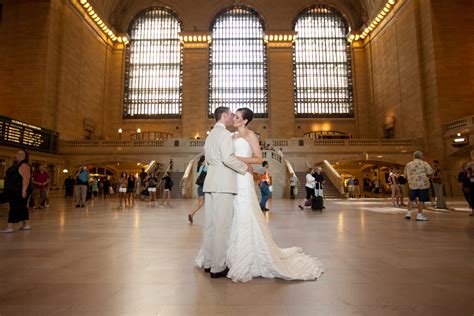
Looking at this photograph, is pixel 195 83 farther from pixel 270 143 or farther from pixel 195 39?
pixel 270 143

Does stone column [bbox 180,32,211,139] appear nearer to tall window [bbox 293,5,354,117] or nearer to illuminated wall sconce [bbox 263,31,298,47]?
illuminated wall sconce [bbox 263,31,298,47]

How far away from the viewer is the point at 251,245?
118 inches

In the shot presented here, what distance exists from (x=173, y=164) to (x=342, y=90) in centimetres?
2088

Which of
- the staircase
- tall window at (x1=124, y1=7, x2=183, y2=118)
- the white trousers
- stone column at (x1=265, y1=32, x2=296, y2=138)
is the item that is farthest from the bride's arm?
tall window at (x1=124, y1=7, x2=183, y2=118)

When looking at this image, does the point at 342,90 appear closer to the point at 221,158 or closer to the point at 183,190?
the point at 183,190

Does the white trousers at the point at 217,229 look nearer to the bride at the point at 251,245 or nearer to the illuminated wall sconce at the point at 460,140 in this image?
the bride at the point at 251,245

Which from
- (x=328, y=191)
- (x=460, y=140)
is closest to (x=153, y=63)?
(x=328, y=191)

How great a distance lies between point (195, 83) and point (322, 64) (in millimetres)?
14349

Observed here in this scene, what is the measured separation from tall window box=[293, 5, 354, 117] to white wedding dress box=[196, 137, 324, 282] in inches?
1187

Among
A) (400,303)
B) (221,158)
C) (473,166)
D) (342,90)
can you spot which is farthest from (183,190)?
(342,90)

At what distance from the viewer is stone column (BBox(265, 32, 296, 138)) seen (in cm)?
3064

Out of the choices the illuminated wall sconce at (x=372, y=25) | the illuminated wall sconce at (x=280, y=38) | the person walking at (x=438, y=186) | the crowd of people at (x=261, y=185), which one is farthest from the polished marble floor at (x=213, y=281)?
the illuminated wall sconce at (x=280, y=38)

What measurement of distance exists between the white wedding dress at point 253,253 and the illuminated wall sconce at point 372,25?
29.8 m

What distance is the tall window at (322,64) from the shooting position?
32.3 meters
